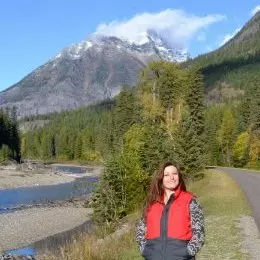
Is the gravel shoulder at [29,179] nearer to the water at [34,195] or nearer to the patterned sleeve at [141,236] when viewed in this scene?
the water at [34,195]

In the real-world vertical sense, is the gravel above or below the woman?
below

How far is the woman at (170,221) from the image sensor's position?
692 centimetres

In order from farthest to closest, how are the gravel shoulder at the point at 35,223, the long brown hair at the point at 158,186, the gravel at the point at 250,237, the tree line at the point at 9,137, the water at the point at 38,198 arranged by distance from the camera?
the tree line at the point at 9,137
the gravel shoulder at the point at 35,223
the water at the point at 38,198
the gravel at the point at 250,237
the long brown hair at the point at 158,186

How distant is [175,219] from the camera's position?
694 centimetres

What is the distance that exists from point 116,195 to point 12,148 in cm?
12294

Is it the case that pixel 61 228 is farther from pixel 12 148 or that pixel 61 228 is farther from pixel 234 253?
pixel 12 148

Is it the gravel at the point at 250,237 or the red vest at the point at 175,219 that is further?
the gravel at the point at 250,237

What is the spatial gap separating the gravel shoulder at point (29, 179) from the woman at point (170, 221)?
254 feet

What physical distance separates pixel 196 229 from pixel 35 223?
3677 cm

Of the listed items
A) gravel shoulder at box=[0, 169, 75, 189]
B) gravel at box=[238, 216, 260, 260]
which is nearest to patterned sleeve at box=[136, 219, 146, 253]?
gravel at box=[238, 216, 260, 260]

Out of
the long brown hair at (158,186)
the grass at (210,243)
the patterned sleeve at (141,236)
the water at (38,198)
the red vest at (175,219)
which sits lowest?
the water at (38,198)

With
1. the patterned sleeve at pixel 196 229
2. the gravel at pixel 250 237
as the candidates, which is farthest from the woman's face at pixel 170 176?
the gravel at pixel 250 237

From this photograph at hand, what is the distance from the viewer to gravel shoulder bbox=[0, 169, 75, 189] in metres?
86.6

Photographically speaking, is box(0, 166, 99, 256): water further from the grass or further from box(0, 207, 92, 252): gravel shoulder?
the grass
